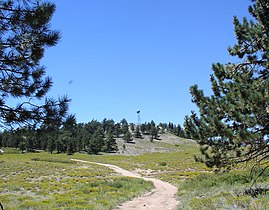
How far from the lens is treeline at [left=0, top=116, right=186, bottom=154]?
19.3ft

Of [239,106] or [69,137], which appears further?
[69,137]

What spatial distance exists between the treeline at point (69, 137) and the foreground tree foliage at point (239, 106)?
1.29 metres

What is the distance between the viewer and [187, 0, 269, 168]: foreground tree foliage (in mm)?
6043

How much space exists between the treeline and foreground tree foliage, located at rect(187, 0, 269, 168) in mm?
1294

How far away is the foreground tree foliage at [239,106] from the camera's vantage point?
604 cm

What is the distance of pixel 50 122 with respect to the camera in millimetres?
5828

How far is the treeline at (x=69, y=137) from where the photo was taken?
5.87 meters

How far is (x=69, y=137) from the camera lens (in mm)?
15750

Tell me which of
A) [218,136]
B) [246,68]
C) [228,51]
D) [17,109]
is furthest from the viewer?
[228,51]

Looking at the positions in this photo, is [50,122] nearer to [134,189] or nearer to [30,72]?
[30,72]

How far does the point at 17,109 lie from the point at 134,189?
16161 mm

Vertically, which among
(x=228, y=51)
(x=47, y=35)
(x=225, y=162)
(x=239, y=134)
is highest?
(x=228, y=51)

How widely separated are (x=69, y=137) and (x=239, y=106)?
37.2 ft

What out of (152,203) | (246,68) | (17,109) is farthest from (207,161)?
(152,203)
